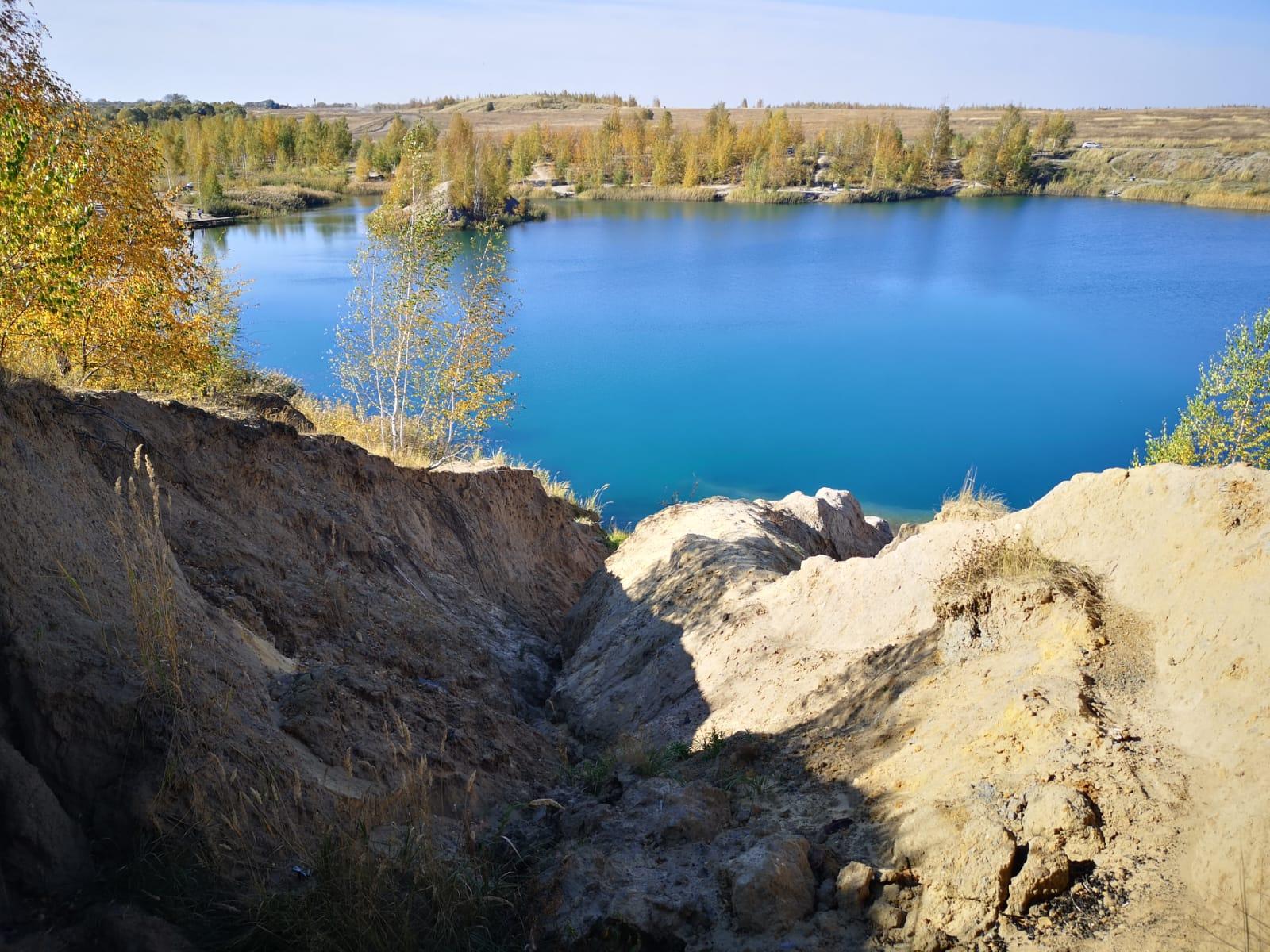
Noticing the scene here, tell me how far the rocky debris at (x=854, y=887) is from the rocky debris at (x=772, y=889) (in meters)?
0.16

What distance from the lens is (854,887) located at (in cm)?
451

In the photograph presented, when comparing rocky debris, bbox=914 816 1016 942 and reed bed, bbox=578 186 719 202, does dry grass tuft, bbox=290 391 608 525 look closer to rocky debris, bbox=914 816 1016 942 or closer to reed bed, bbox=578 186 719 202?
rocky debris, bbox=914 816 1016 942

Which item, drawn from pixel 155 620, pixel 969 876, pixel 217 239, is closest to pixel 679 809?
pixel 969 876

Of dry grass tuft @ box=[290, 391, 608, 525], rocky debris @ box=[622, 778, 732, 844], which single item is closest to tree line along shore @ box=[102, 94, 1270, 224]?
dry grass tuft @ box=[290, 391, 608, 525]

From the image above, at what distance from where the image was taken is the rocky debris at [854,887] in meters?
4.49

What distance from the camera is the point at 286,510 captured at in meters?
9.66

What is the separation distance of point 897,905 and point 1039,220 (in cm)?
7887

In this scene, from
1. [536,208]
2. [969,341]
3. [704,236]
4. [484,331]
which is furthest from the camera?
[536,208]

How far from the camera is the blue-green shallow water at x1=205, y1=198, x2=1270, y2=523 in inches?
1234

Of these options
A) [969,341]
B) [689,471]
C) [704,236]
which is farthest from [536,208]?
[689,471]

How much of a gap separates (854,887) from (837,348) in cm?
3838

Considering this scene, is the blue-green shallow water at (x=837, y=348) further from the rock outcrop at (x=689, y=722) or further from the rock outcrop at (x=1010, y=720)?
the rock outcrop at (x=1010, y=720)

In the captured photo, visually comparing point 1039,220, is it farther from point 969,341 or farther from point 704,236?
point 969,341

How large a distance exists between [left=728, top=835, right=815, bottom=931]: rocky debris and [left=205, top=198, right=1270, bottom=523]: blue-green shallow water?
896 inches
